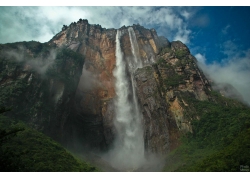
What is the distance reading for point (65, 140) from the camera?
3422 centimetres

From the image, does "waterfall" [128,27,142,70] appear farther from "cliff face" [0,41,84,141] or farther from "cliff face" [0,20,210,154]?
"cliff face" [0,41,84,141]

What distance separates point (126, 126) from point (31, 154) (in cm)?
2365

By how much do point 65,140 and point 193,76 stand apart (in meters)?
25.9

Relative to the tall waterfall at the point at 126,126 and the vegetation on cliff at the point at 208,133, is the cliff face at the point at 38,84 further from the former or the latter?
the vegetation on cliff at the point at 208,133

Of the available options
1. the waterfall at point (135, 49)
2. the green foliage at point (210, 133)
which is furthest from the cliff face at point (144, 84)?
the green foliage at point (210, 133)

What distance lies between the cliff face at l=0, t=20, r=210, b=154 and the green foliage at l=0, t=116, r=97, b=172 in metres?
6.81

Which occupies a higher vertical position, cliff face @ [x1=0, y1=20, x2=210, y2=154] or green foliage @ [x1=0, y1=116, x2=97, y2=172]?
cliff face @ [x1=0, y1=20, x2=210, y2=154]

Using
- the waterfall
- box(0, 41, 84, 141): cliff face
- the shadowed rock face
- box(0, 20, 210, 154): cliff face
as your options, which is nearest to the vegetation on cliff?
box(0, 20, 210, 154): cliff face

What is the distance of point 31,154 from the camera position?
19.3 m

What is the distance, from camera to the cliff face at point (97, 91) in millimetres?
31406

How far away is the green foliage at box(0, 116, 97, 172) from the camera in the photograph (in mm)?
15113

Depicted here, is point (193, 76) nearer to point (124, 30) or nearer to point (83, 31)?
point (124, 30)

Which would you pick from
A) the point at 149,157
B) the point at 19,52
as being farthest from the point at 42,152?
the point at 19,52

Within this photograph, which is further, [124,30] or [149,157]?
[124,30]
